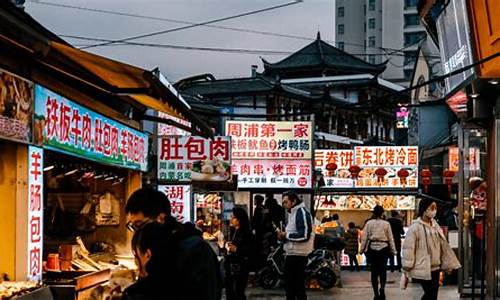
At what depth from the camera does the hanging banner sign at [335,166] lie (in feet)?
86.1

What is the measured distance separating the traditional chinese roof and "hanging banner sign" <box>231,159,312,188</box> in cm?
4138

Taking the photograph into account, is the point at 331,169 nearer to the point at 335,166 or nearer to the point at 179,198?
the point at 335,166

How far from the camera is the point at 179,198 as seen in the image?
48.2 ft

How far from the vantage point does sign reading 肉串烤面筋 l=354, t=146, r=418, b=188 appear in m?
25.9

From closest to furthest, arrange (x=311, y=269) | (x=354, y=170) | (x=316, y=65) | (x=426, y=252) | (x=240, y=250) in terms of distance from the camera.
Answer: (x=426, y=252) < (x=240, y=250) < (x=311, y=269) < (x=354, y=170) < (x=316, y=65)

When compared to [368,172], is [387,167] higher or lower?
higher

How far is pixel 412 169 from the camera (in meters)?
26.0

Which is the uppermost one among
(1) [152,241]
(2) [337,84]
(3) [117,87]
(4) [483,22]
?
(2) [337,84]

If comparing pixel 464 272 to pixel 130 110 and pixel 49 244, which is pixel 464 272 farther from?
pixel 49 244

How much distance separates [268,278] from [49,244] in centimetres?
832

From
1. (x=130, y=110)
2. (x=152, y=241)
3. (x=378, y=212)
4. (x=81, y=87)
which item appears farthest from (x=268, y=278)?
(x=152, y=241)

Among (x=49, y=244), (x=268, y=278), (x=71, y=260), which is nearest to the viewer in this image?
(x=71, y=260)

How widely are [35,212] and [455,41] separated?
818 centimetres

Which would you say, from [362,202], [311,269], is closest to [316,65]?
[362,202]
